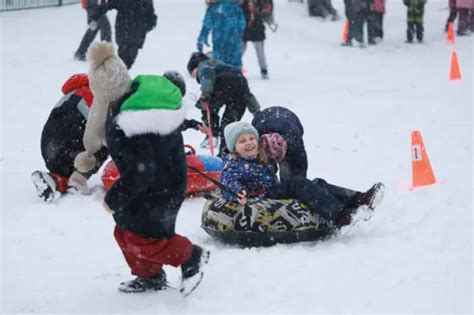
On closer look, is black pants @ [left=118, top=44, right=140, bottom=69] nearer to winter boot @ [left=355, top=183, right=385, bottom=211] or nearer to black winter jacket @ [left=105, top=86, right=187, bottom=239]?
winter boot @ [left=355, top=183, right=385, bottom=211]

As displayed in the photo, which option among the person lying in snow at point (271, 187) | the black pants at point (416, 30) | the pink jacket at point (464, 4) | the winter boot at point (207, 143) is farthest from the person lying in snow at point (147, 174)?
the pink jacket at point (464, 4)

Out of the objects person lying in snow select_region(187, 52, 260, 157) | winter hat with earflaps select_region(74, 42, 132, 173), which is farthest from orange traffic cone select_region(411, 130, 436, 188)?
winter hat with earflaps select_region(74, 42, 132, 173)

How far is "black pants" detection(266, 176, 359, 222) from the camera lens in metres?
5.98

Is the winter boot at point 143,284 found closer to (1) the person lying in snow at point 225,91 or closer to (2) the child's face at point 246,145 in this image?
(2) the child's face at point 246,145

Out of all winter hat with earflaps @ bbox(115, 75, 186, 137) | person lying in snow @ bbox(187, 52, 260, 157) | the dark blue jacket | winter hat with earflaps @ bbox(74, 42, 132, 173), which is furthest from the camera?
person lying in snow @ bbox(187, 52, 260, 157)

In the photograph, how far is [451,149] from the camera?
9.26 metres

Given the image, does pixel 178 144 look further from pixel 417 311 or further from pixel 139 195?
pixel 417 311

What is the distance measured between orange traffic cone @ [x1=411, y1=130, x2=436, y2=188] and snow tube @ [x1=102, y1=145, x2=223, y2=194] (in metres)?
1.78

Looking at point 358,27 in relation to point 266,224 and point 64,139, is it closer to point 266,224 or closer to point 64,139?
point 64,139

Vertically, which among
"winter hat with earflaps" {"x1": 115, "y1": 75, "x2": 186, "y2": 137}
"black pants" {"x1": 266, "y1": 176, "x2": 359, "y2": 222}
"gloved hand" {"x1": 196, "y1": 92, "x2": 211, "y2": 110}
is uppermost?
"winter hat with earflaps" {"x1": 115, "y1": 75, "x2": 186, "y2": 137}

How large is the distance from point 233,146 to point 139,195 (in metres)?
1.62

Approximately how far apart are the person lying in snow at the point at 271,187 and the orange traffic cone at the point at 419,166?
1.56 m

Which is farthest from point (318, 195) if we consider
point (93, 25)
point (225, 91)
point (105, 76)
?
point (93, 25)

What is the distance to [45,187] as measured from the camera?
281 inches
